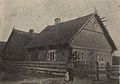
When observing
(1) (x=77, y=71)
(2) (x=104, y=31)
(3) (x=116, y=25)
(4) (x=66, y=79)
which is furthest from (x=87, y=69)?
(2) (x=104, y=31)

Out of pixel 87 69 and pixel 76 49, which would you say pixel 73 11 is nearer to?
pixel 87 69

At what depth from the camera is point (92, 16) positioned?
19.7 ft

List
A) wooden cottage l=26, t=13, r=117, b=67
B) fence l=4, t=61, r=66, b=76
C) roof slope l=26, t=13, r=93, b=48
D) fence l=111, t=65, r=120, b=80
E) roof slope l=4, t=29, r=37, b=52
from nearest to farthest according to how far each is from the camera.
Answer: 1. fence l=111, t=65, r=120, b=80
2. fence l=4, t=61, r=66, b=76
3. roof slope l=26, t=13, r=93, b=48
4. wooden cottage l=26, t=13, r=117, b=67
5. roof slope l=4, t=29, r=37, b=52

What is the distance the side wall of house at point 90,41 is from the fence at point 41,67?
1027 millimetres

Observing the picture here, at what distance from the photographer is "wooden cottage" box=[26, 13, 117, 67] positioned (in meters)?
5.84

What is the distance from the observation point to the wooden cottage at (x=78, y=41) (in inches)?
230

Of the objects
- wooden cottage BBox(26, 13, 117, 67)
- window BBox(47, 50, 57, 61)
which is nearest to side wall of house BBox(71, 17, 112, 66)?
wooden cottage BBox(26, 13, 117, 67)

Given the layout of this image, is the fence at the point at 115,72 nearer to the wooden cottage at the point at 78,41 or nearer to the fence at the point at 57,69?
the fence at the point at 57,69

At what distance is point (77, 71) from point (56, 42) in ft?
4.47

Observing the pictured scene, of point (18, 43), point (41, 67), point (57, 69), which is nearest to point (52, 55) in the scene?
point (41, 67)

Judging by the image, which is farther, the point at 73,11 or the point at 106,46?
the point at 106,46

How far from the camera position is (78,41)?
236 inches

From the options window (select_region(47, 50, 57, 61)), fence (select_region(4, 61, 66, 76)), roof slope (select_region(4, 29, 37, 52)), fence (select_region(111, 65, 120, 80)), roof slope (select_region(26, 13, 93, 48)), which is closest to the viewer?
fence (select_region(111, 65, 120, 80))

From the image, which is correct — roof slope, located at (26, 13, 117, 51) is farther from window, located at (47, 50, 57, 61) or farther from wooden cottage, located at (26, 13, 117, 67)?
window, located at (47, 50, 57, 61)
